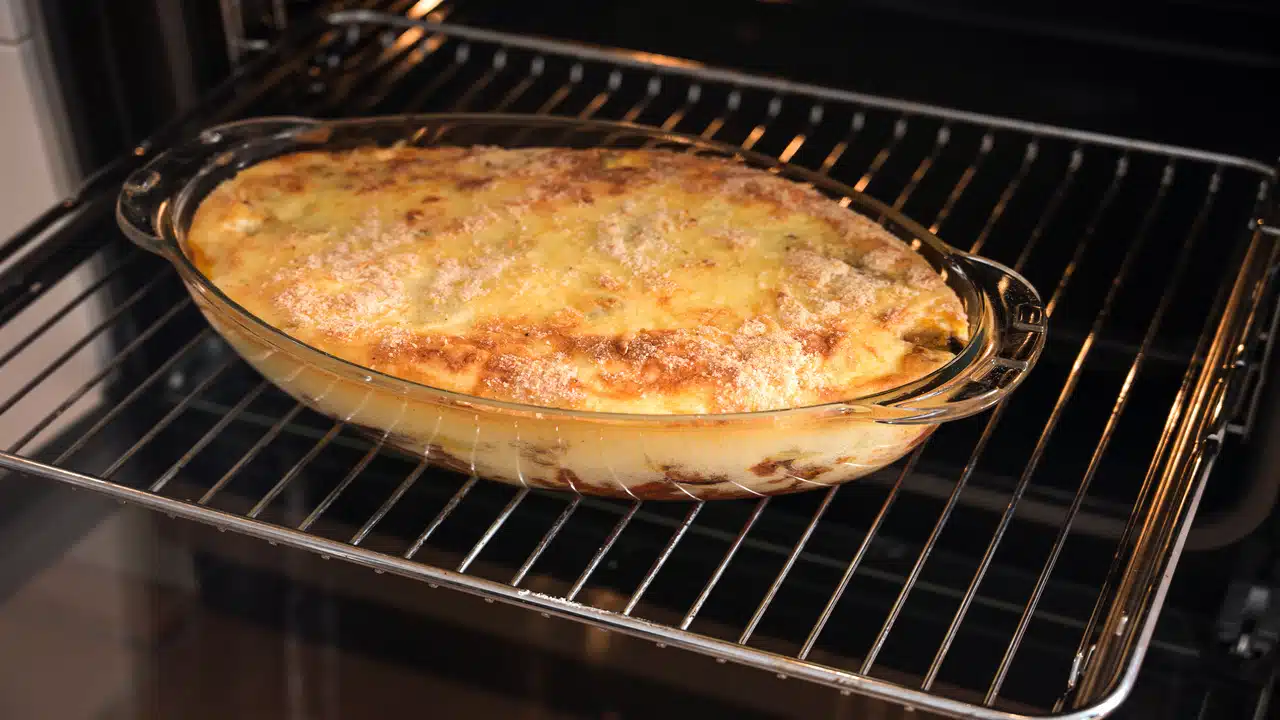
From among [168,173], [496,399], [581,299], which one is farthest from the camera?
[168,173]

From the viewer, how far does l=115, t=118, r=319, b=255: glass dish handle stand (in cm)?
90

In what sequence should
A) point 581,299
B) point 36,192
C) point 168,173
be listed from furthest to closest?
point 36,192, point 168,173, point 581,299

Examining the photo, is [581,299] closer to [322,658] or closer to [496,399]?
[496,399]

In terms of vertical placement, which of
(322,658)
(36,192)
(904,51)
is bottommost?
(322,658)

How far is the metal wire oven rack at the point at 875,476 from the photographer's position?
743mm

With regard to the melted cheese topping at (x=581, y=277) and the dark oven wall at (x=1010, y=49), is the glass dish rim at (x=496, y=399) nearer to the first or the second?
the melted cheese topping at (x=581, y=277)

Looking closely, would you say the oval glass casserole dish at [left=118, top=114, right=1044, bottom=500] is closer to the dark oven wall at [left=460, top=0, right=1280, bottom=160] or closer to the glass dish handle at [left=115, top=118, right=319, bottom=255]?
the glass dish handle at [left=115, top=118, right=319, bottom=255]

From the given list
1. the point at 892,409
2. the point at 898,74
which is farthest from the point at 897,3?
the point at 892,409

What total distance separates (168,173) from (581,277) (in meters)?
0.31

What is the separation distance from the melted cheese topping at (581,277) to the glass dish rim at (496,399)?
18 mm

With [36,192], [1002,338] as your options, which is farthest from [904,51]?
[36,192]

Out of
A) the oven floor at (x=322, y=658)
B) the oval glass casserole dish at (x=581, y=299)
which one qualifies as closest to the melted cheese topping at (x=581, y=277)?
the oval glass casserole dish at (x=581, y=299)

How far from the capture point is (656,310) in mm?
850

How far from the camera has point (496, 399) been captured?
74 centimetres
